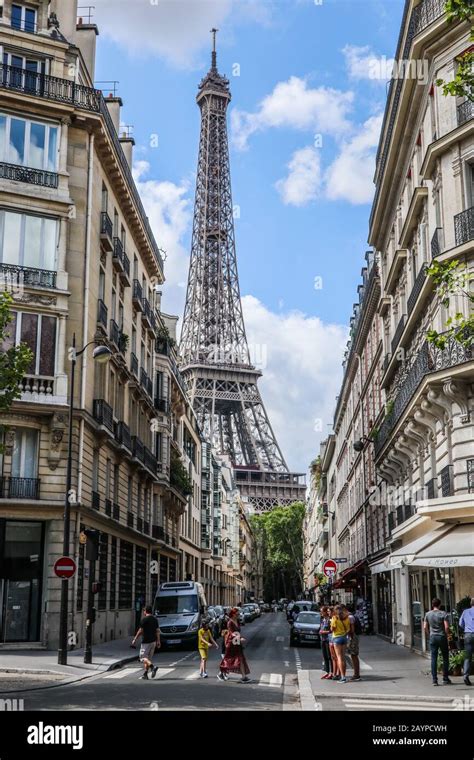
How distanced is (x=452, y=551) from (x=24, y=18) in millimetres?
26587

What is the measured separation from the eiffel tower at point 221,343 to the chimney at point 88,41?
91.6 metres

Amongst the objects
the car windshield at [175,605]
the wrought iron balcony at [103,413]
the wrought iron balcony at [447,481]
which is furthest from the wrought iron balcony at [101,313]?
the wrought iron balcony at [447,481]

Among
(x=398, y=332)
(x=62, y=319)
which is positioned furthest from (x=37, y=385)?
(x=398, y=332)

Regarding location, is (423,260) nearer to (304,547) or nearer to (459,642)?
(459,642)

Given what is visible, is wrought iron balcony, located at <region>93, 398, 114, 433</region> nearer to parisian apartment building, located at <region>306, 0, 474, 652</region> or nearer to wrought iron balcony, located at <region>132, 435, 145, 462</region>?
wrought iron balcony, located at <region>132, 435, 145, 462</region>

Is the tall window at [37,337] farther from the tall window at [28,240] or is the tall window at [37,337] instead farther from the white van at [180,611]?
the white van at [180,611]

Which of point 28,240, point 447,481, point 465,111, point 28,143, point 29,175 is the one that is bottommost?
point 447,481

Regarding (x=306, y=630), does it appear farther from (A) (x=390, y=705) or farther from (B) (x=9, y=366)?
(A) (x=390, y=705)

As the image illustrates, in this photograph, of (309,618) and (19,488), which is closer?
(19,488)

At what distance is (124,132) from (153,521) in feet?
70.8

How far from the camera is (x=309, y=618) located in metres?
37.3

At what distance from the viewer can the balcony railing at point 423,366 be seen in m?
A: 23.9

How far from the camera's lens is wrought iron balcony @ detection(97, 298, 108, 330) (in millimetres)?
36350

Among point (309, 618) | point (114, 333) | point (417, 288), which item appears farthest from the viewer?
point (114, 333)
